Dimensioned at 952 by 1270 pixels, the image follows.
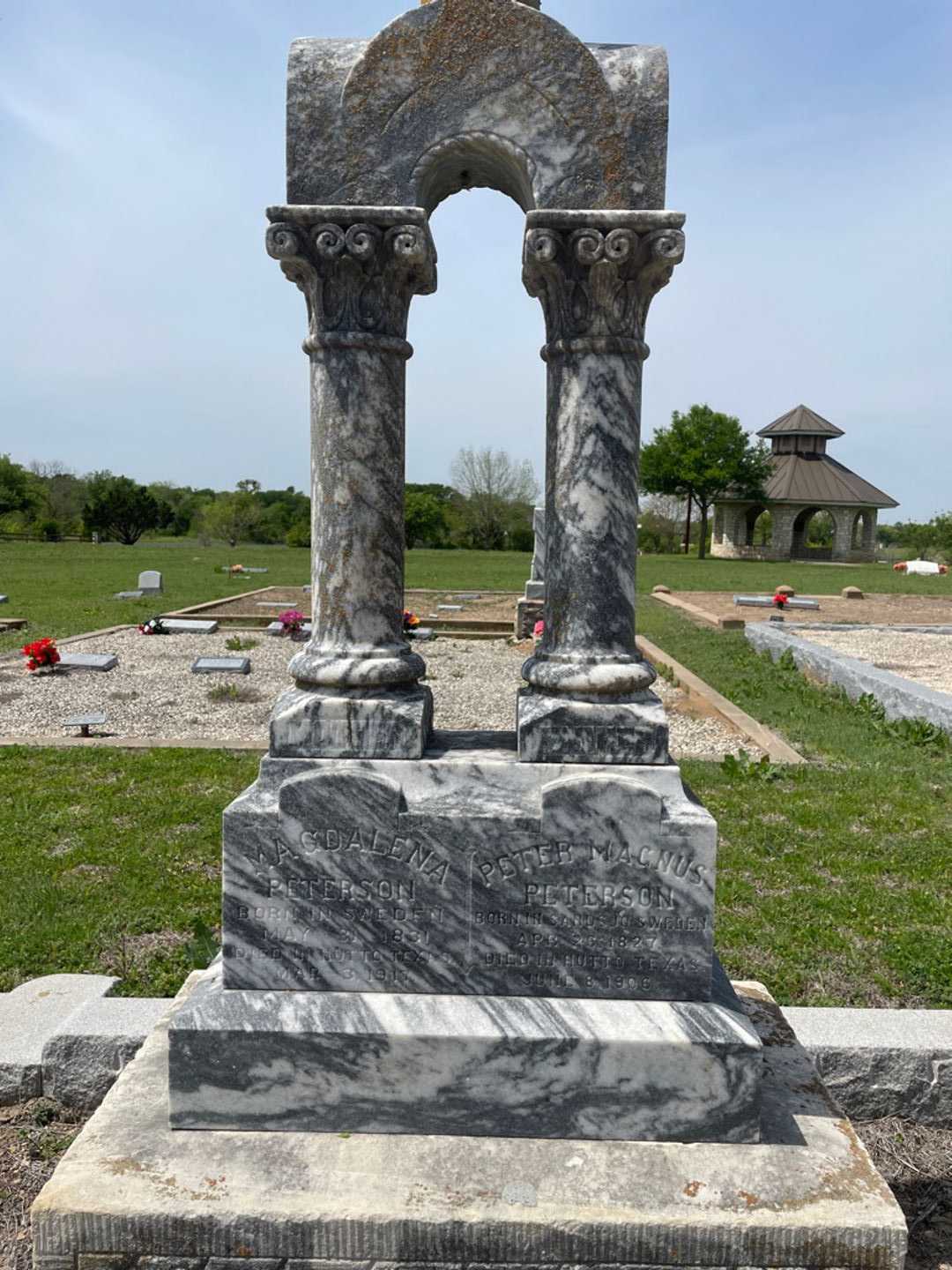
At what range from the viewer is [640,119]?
2562 millimetres

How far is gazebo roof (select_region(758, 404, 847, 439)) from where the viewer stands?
50375 millimetres

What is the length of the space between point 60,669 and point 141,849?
266 inches

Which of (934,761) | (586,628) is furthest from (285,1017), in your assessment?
(934,761)

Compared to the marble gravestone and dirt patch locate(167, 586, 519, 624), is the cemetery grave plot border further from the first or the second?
dirt patch locate(167, 586, 519, 624)

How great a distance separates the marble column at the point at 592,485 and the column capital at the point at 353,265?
327 millimetres

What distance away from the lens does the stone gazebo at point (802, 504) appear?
4694cm

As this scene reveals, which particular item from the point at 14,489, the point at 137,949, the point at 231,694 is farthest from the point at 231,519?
the point at 137,949

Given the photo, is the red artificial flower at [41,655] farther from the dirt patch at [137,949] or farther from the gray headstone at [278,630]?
the dirt patch at [137,949]

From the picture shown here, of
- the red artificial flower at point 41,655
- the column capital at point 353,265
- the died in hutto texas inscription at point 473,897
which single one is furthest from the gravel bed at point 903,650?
the red artificial flower at point 41,655

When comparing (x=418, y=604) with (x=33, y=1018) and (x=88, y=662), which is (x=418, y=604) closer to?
(x=88, y=662)

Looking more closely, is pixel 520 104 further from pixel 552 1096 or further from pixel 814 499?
pixel 814 499

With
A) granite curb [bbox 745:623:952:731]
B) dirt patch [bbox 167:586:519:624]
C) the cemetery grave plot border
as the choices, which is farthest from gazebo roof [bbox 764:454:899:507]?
the cemetery grave plot border

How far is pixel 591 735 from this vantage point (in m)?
2.66

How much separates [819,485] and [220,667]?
42915 mm
